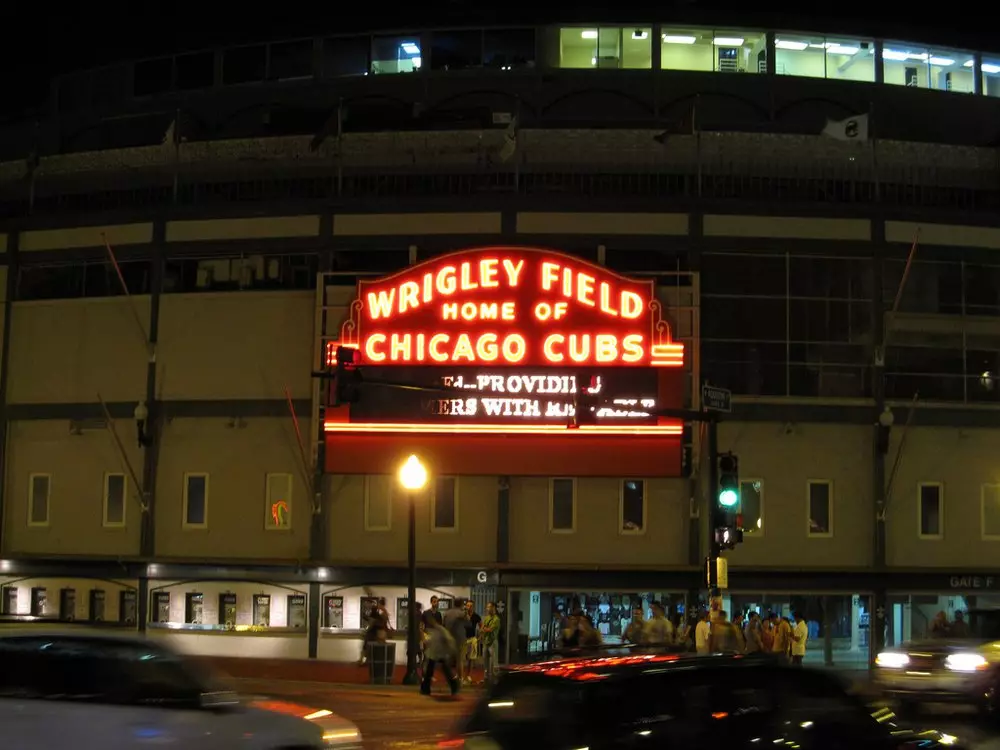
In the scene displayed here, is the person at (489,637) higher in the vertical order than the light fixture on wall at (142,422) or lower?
lower

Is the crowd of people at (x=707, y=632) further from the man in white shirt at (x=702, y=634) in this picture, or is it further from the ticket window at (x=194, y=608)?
the ticket window at (x=194, y=608)

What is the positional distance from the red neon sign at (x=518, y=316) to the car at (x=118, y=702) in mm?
20540

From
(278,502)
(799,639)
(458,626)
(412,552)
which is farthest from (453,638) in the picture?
(278,502)

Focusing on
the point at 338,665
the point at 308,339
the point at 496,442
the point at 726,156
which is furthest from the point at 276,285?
the point at 726,156

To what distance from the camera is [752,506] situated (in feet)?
108

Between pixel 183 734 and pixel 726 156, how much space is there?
27834 mm

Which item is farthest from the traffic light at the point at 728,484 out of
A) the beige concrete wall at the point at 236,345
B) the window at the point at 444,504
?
the beige concrete wall at the point at 236,345

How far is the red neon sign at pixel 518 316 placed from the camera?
31.7m

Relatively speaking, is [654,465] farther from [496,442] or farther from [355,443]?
[355,443]

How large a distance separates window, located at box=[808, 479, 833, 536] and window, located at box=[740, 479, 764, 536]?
51.5 inches

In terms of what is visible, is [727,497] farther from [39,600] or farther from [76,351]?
[39,600]

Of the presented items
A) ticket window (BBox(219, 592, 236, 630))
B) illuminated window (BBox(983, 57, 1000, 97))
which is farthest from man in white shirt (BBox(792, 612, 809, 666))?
illuminated window (BBox(983, 57, 1000, 97))

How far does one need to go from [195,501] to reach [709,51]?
2003 centimetres

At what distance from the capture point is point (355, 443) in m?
32.1
